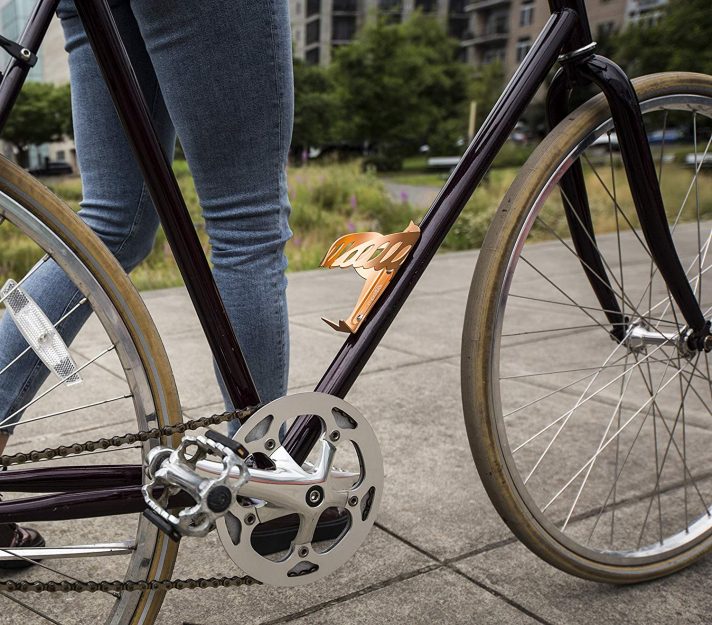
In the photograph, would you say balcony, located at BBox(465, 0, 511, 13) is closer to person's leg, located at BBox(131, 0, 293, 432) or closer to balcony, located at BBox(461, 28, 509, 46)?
balcony, located at BBox(461, 28, 509, 46)

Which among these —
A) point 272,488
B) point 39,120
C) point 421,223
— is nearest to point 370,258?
point 421,223

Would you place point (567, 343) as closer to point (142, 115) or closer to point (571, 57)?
point (571, 57)

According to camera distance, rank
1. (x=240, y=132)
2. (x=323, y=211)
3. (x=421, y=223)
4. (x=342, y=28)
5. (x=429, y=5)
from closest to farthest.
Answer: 1. (x=240, y=132)
2. (x=421, y=223)
3. (x=323, y=211)
4. (x=342, y=28)
5. (x=429, y=5)

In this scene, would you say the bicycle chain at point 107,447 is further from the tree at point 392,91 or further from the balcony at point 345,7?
the balcony at point 345,7

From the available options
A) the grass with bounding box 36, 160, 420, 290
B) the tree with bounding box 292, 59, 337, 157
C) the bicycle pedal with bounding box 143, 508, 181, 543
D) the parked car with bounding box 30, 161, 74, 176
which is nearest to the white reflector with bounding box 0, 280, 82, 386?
the bicycle pedal with bounding box 143, 508, 181, 543

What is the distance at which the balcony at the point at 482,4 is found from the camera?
57188 millimetres

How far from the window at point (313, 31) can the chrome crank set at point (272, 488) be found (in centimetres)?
5593

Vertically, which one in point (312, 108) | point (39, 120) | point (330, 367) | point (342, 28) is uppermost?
point (330, 367)

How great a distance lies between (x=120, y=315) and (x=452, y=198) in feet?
2.12

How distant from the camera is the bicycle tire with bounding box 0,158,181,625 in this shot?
117 cm

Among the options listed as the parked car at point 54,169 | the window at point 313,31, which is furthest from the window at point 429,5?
the parked car at point 54,169

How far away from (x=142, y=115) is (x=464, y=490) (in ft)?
4.54

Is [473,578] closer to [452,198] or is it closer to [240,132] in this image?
[452,198]

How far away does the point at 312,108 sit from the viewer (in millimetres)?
20844
